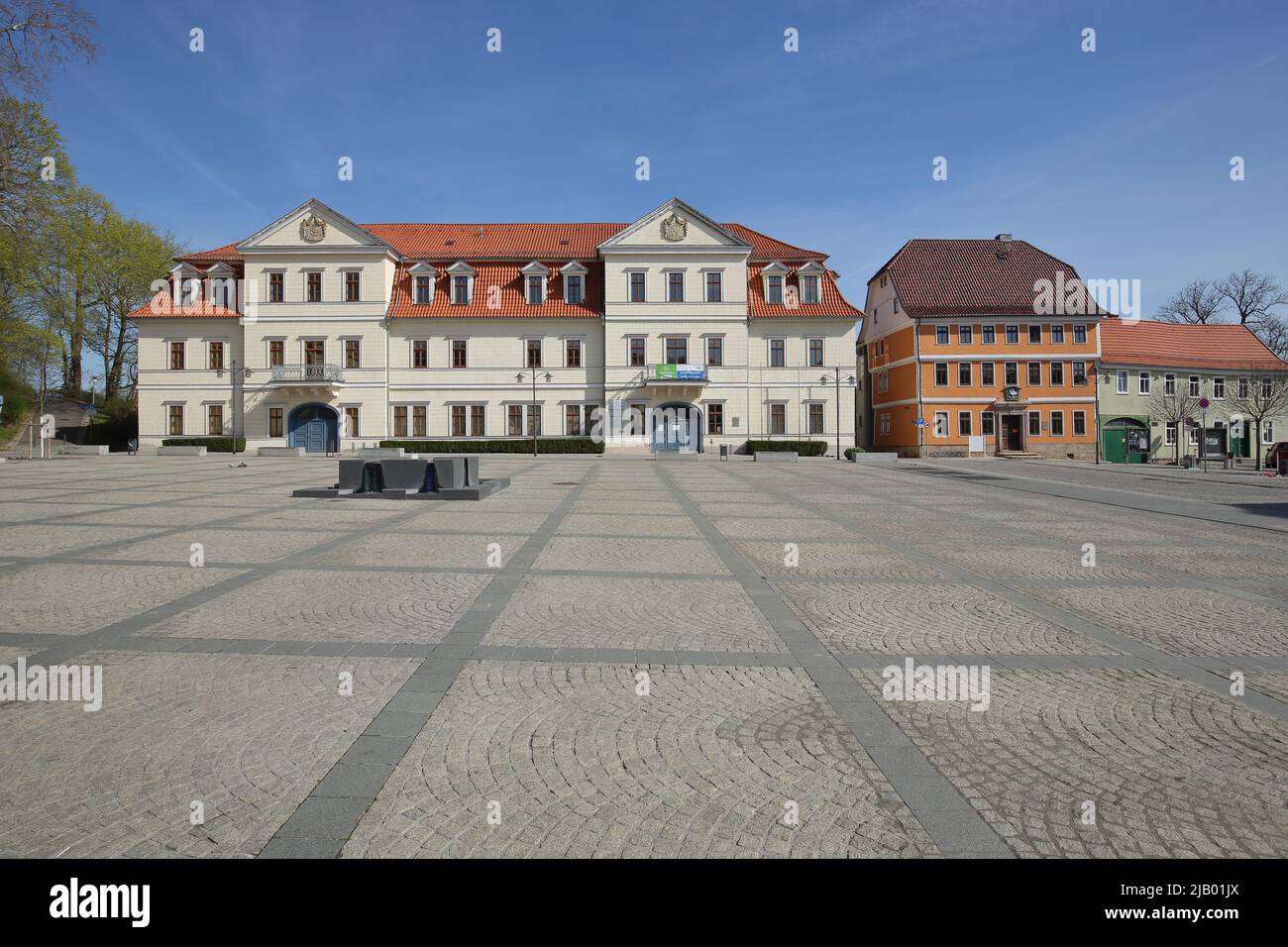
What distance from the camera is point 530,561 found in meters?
9.05

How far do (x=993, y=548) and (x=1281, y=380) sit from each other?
56511mm

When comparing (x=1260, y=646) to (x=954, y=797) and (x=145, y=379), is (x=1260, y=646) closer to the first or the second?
(x=954, y=797)

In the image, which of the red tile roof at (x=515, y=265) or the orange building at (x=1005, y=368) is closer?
the red tile roof at (x=515, y=265)

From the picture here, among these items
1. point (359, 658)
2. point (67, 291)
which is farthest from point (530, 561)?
point (67, 291)

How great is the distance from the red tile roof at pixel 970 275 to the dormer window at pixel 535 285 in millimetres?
24832

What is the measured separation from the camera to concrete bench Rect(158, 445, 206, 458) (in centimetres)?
4225

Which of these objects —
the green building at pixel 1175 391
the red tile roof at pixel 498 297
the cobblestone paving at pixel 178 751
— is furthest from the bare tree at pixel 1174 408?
the cobblestone paving at pixel 178 751

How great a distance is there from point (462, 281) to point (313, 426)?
13.0 m

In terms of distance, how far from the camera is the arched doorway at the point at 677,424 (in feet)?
150

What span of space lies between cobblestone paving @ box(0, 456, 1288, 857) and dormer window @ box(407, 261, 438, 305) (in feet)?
124

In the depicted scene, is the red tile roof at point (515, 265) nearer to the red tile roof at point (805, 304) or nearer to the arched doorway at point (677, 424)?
Result: the red tile roof at point (805, 304)

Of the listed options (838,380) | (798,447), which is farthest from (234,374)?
(838,380)

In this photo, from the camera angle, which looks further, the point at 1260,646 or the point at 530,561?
the point at 530,561

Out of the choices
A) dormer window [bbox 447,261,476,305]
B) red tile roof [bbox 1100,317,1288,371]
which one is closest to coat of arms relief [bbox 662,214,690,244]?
dormer window [bbox 447,261,476,305]
